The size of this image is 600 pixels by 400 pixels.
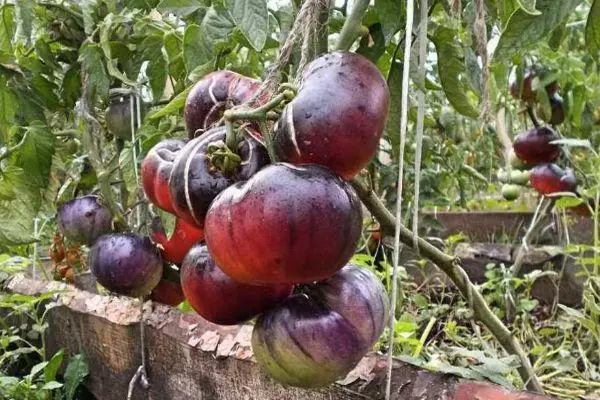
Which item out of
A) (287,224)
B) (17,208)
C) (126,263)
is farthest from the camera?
(17,208)

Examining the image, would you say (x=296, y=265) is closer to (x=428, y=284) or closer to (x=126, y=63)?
(x=126, y=63)

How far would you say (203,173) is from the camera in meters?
0.38

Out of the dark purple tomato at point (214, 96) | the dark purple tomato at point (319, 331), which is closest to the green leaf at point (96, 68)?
the dark purple tomato at point (214, 96)

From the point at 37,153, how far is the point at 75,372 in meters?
0.37

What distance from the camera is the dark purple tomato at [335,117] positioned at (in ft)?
1.12

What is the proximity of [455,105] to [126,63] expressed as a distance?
0.57 meters

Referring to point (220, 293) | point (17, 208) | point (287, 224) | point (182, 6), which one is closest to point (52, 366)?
point (17, 208)

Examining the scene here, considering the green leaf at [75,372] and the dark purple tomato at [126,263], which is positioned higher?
the dark purple tomato at [126,263]

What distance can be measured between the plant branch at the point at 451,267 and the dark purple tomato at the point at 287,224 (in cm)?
12

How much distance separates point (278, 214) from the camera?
1.08ft

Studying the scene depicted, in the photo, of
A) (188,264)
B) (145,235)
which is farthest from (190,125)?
(145,235)

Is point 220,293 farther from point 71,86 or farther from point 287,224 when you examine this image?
point 71,86

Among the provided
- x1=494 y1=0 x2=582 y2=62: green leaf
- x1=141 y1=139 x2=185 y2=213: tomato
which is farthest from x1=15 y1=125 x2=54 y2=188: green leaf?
x1=494 y1=0 x2=582 y2=62: green leaf

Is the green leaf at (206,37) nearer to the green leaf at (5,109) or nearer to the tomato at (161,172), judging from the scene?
the tomato at (161,172)
